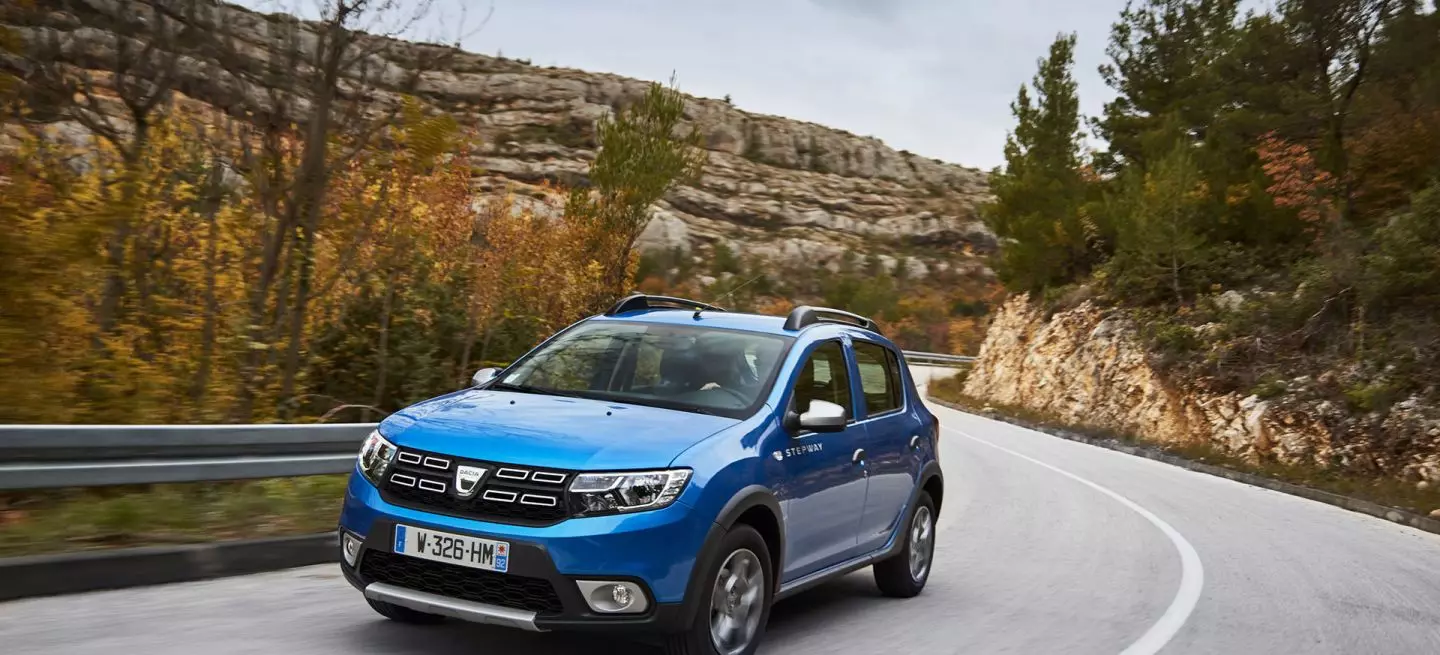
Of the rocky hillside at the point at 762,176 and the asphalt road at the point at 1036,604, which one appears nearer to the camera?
the asphalt road at the point at 1036,604

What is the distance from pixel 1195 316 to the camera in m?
29.7

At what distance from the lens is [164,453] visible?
722 centimetres

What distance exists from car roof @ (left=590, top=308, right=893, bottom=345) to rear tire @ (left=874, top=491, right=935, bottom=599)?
4.71 ft

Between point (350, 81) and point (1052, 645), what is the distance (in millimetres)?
8811

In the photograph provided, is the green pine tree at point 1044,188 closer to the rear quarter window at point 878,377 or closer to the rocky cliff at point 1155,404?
the rocky cliff at point 1155,404

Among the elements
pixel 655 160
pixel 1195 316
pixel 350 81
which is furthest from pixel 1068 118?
pixel 350 81

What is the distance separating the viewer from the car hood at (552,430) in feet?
16.4

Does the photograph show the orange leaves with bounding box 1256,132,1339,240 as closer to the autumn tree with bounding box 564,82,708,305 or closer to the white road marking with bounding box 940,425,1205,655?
the autumn tree with bounding box 564,82,708,305

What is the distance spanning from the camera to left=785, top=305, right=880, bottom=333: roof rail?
686 cm

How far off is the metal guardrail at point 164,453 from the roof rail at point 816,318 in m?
3.28

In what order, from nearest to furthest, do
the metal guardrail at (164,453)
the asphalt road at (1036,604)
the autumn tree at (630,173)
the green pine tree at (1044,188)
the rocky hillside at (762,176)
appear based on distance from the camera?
the asphalt road at (1036,604), the metal guardrail at (164,453), the autumn tree at (630,173), the green pine tree at (1044,188), the rocky hillside at (762,176)

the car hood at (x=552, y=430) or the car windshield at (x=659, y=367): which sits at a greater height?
the car windshield at (x=659, y=367)

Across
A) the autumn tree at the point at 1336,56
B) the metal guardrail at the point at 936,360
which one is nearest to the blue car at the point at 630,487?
the autumn tree at the point at 1336,56

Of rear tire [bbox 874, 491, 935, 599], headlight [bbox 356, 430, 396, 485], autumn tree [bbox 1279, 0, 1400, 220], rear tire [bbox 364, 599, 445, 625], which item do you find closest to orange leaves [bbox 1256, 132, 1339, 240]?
autumn tree [bbox 1279, 0, 1400, 220]
